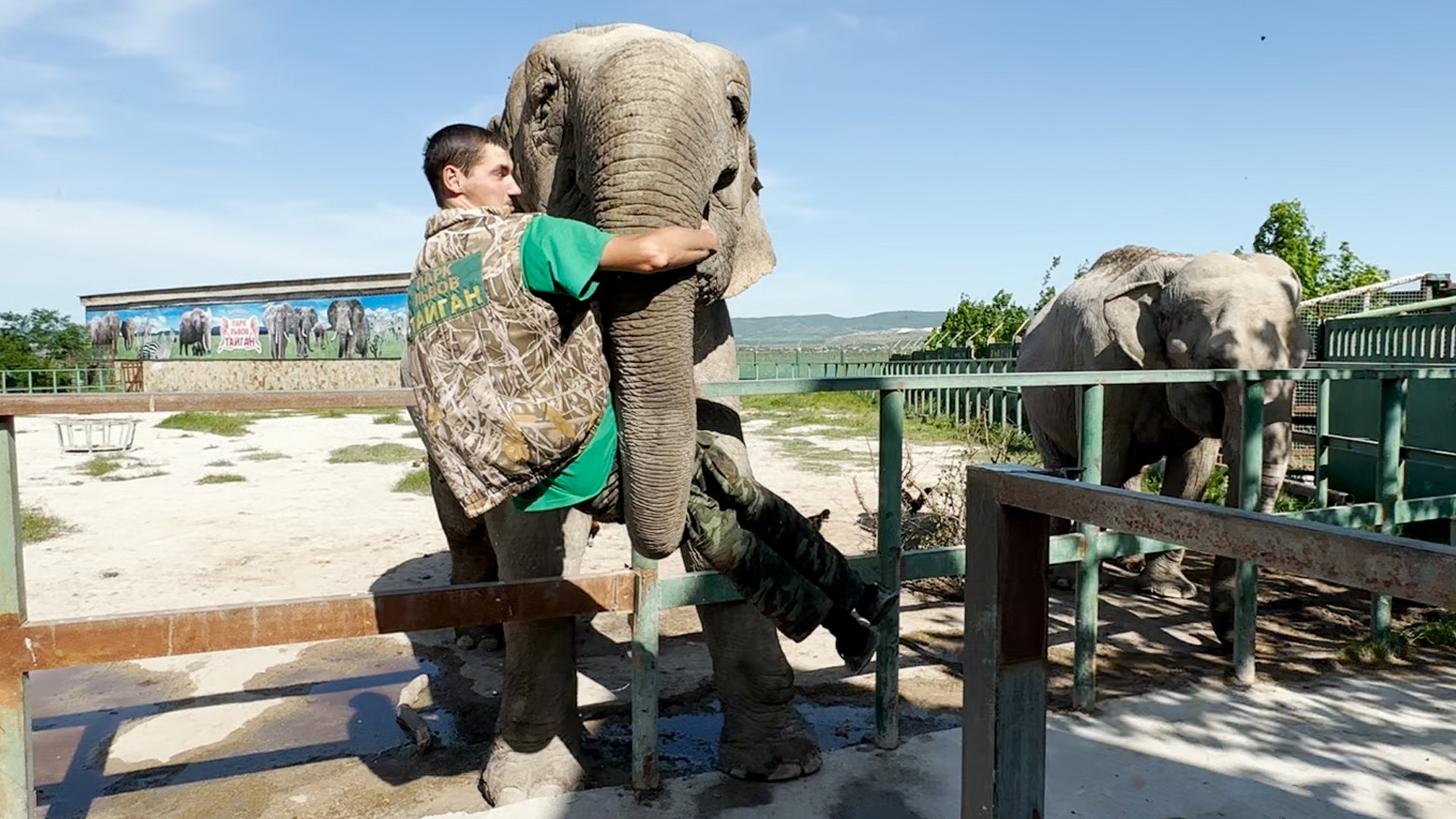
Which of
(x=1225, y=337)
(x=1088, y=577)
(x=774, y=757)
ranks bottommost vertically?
(x=774, y=757)

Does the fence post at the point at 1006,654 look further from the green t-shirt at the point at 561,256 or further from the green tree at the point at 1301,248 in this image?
the green tree at the point at 1301,248

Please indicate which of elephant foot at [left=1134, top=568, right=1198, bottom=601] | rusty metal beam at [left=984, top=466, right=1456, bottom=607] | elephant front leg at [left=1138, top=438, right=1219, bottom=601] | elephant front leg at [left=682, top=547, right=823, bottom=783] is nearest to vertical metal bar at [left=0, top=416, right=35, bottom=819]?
elephant front leg at [left=682, top=547, right=823, bottom=783]

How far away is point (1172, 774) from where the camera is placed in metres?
3.37

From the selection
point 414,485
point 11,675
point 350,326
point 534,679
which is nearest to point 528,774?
point 534,679

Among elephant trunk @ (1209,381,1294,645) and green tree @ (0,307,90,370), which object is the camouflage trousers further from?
green tree @ (0,307,90,370)

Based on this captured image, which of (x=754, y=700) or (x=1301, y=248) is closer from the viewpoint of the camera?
(x=754, y=700)

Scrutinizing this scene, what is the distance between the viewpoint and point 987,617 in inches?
60.6

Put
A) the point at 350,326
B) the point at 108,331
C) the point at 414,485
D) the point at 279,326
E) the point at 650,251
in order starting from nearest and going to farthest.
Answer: the point at 650,251, the point at 414,485, the point at 350,326, the point at 279,326, the point at 108,331

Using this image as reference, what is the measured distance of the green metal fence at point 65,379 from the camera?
27.7 m

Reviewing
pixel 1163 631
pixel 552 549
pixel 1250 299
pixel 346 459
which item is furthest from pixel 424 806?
pixel 346 459

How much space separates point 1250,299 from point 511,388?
498 cm

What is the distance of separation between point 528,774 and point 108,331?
34.7m

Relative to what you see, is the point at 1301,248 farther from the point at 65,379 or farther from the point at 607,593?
the point at 65,379

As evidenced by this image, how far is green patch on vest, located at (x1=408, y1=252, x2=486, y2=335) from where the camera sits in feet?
7.50
